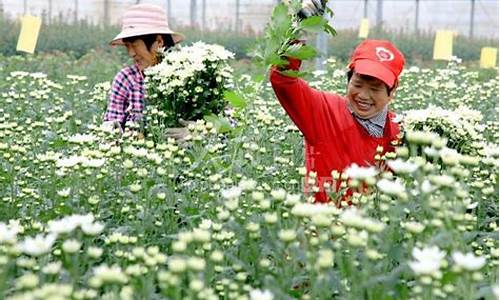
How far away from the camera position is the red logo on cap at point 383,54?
10.9 ft

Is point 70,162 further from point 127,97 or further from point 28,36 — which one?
point 28,36

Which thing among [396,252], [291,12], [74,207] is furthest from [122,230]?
[291,12]

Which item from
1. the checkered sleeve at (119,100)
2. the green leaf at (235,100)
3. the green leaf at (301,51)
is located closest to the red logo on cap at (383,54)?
the green leaf at (301,51)

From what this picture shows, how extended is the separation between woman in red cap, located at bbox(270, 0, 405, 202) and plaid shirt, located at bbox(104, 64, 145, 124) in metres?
1.04

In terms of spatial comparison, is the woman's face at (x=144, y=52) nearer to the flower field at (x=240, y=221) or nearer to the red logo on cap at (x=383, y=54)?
the flower field at (x=240, y=221)

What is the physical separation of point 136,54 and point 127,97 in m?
0.25

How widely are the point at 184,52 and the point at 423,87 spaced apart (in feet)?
10.1

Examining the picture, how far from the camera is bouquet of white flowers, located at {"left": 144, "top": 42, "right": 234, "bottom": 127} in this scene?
151 inches

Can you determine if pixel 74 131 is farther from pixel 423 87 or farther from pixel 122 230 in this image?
pixel 423 87

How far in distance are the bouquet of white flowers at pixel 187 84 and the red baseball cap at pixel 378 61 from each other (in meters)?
0.72

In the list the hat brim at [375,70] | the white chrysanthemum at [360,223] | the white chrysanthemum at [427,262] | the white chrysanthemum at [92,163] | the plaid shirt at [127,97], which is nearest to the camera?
the white chrysanthemum at [427,262]

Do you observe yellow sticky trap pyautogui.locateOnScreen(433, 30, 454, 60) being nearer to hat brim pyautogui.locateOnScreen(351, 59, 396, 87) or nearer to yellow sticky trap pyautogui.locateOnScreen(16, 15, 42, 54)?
yellow sticky trap pyautogui.locateOnScreen(16, 15, 42, 54)

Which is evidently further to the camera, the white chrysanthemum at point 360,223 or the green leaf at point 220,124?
the green leaf at point 220,124

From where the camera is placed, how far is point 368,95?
131 inches
